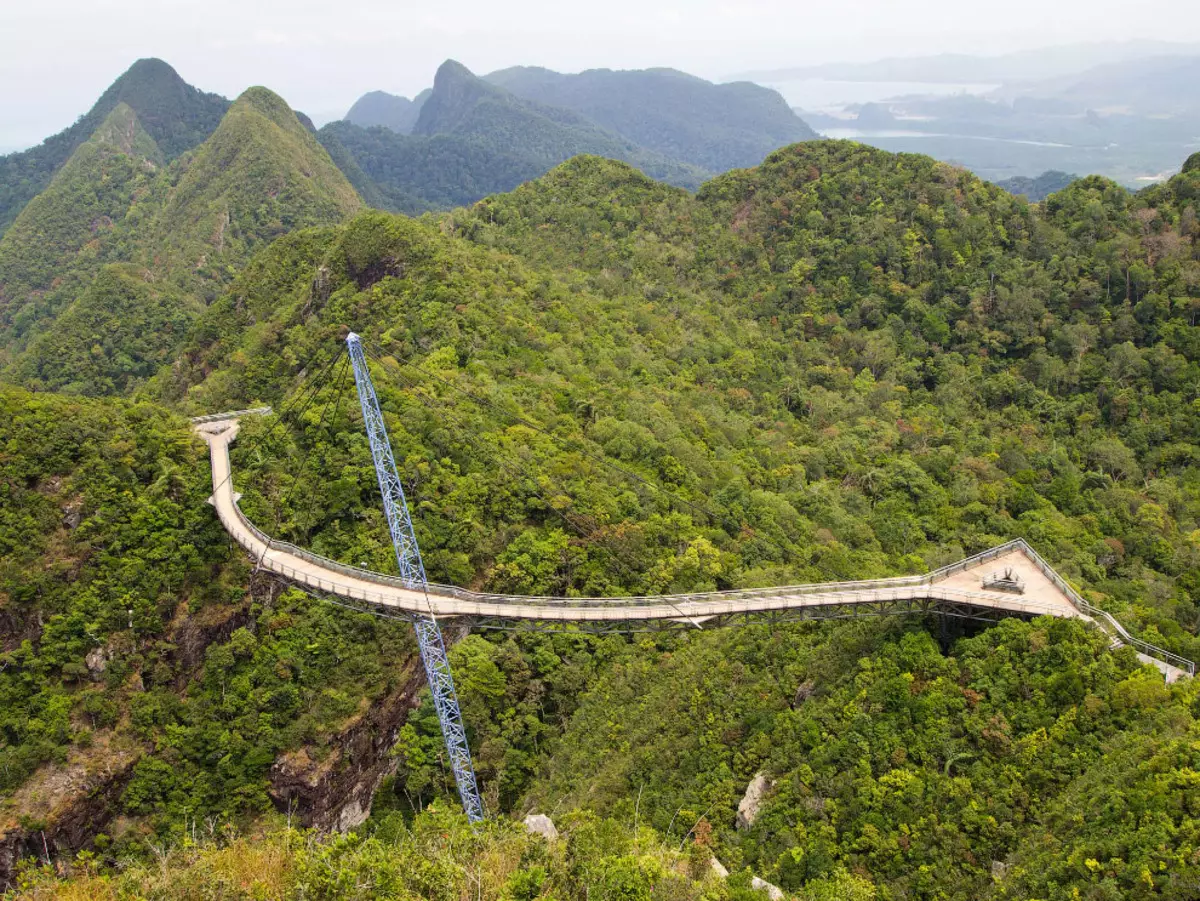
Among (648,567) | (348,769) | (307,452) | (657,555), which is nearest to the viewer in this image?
(348,769)

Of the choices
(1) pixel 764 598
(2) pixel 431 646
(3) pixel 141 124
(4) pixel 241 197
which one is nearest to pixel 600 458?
(1) pixel 764 598

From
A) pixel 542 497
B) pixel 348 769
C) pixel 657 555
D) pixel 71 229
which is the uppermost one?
pixel 71 229

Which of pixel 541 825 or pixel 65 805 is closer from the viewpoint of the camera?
pixel 541 825

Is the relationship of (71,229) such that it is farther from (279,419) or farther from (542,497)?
(542,497)

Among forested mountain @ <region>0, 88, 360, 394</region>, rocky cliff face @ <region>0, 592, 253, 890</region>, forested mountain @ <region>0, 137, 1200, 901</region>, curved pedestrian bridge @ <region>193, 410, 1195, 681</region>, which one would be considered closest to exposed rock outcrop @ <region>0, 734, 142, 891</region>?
rocky cliff face @ <region>0, 592, 253, 890</region>

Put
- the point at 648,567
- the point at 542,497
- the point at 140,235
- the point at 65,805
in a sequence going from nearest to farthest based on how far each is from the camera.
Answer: the point at 65,805 → the point at 648,567 → the point at 542,497 → the point at 140,235

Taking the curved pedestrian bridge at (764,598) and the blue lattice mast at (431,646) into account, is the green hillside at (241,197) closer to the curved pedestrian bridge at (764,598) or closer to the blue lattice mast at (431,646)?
the blue lattice mast at (431,646)

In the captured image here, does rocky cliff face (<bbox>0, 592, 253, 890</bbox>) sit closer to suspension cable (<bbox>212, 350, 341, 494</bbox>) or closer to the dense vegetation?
the dense vegetation

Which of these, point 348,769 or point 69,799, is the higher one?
point 69,799
